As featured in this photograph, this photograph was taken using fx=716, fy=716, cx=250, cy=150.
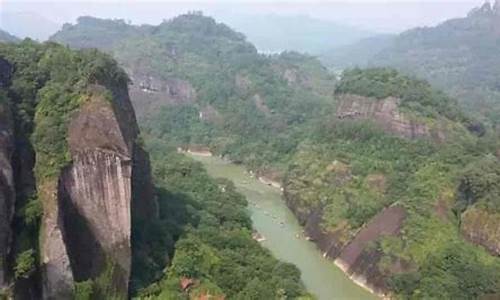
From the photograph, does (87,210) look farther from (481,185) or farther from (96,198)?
(481,185)

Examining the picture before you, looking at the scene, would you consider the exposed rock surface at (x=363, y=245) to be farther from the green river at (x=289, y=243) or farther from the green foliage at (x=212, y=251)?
the green foliage at (x=212, y=251)

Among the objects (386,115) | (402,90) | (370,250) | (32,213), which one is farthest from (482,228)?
(32,213)

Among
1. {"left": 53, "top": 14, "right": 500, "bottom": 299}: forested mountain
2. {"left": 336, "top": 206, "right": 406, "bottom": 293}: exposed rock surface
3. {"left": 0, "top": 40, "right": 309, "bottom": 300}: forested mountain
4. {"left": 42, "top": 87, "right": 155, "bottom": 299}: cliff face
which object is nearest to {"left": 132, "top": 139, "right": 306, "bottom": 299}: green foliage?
{"left": 0, "top": 40, "right": 309, "bottom": 300}: forested mountain

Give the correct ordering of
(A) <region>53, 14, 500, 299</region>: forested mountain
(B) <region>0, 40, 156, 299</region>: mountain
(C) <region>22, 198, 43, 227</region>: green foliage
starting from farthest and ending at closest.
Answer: (A) <region>53, 14, 500, 299</region>: forested mountain → (C) <region>22, 198, 43, 227</region>: green foliage → (B) <region>0, 40, 156, 299</region>: mountain

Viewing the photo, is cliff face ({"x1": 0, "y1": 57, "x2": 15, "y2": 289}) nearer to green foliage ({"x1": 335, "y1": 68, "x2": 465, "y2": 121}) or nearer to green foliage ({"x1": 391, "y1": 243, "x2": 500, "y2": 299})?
green foliage ({"x1": 391, "y1": 243, "x2": 500, "y2": 299})

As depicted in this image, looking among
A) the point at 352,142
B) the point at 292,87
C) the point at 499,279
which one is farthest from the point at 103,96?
the point at 292,87

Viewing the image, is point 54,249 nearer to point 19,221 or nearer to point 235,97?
point 19,221
